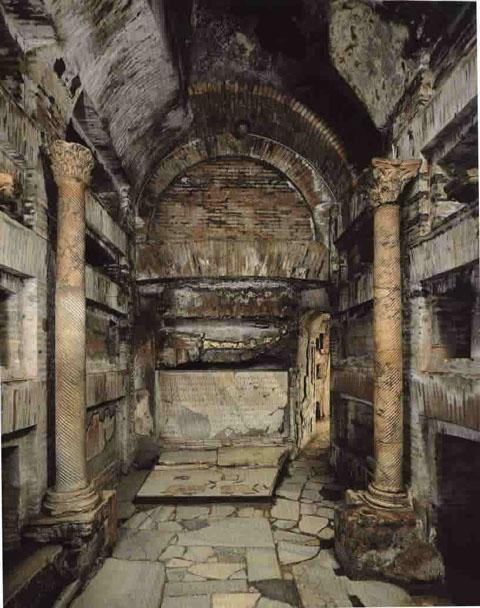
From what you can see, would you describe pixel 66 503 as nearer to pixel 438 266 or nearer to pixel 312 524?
pixel 312 524

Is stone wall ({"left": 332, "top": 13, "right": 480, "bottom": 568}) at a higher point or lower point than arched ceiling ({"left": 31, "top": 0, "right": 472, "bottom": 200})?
lower

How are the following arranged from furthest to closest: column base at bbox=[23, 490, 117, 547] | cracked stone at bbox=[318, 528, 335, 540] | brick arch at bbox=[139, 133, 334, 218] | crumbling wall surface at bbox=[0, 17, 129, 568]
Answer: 1. brick arch at bbox=[139, 133, 334, 218]
2. cracked stone at bbox=[318, 528, 335, 540]
3. column base at bbox=[23, 490, 117, 547]
4. crumbling wall surface at bbox=[0, 17, 129, 568]

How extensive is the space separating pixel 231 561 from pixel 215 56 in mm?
5622

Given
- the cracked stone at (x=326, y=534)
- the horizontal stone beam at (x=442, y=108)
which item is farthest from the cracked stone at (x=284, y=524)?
the horizontal stone beam at (x=442, y=108)

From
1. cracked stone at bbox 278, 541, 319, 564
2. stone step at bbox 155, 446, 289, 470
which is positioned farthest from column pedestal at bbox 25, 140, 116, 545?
stone step at bbox 155, 446, 289, 470

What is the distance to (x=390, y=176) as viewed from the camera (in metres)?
4.06

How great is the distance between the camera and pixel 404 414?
14.1 feet

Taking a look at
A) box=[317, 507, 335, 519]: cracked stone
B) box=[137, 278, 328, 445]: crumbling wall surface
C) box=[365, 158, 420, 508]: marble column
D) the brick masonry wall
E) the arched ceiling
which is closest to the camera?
the arched ceiling

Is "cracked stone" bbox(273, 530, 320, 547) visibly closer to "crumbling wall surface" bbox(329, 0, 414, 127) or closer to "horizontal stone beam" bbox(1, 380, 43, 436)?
"horizontal stone beam" bbox(1, 380, 43, 436)

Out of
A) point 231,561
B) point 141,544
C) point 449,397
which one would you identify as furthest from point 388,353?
point 141,544

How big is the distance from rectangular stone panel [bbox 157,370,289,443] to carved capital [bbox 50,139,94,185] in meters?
4.15

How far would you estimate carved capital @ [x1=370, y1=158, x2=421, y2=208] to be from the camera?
4027 millimetres

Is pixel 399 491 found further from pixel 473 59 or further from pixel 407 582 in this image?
pixel 473 59

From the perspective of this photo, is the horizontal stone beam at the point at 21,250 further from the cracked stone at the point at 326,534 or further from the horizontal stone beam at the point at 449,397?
the cracked stone at the point at 326,534
